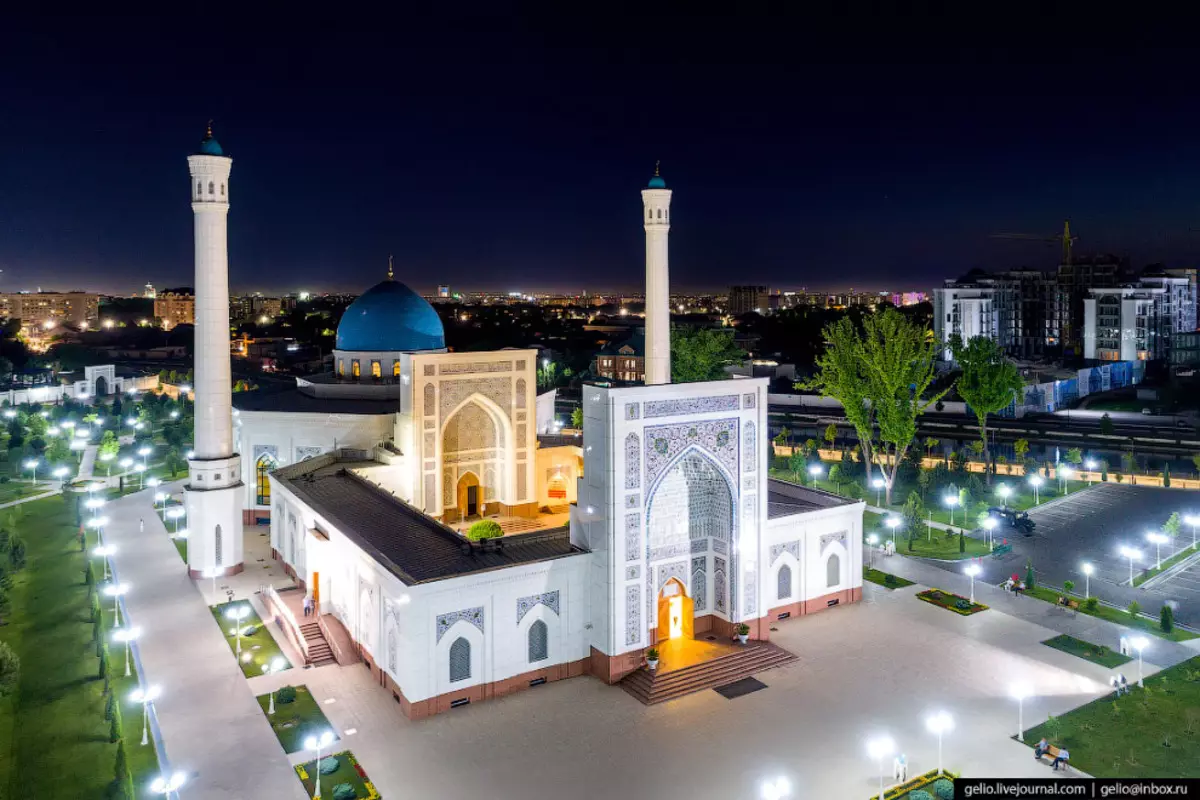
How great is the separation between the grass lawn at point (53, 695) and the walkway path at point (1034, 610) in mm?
21889

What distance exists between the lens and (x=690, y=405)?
21.4 m

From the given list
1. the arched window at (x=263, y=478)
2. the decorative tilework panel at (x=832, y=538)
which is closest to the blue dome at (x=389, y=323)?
the arched window at (x=263, y=478)

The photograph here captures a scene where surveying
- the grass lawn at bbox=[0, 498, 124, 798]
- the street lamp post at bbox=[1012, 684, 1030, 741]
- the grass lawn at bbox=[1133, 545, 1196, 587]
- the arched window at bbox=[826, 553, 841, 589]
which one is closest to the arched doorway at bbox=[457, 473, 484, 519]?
the grass lawn at bbox=[0, 498, 124, 798]

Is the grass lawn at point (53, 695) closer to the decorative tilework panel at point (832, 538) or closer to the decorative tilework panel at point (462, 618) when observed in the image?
the decorative tilework panel at point (462, 618)

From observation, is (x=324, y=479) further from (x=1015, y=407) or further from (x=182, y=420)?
(x=1015, y=407)

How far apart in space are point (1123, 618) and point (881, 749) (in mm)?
12305

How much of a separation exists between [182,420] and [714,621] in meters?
43.1

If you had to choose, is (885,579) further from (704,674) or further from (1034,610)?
(704,674)

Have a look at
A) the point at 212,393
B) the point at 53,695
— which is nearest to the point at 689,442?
the point at 53,695

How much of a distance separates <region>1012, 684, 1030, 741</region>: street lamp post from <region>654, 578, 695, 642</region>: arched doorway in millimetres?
7499

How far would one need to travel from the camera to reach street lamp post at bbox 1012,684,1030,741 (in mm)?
17516

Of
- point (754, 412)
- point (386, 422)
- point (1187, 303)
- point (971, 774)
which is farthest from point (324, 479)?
point (1187, 303)

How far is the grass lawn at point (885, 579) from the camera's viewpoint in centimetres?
2669

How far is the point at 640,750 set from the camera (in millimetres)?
17188
